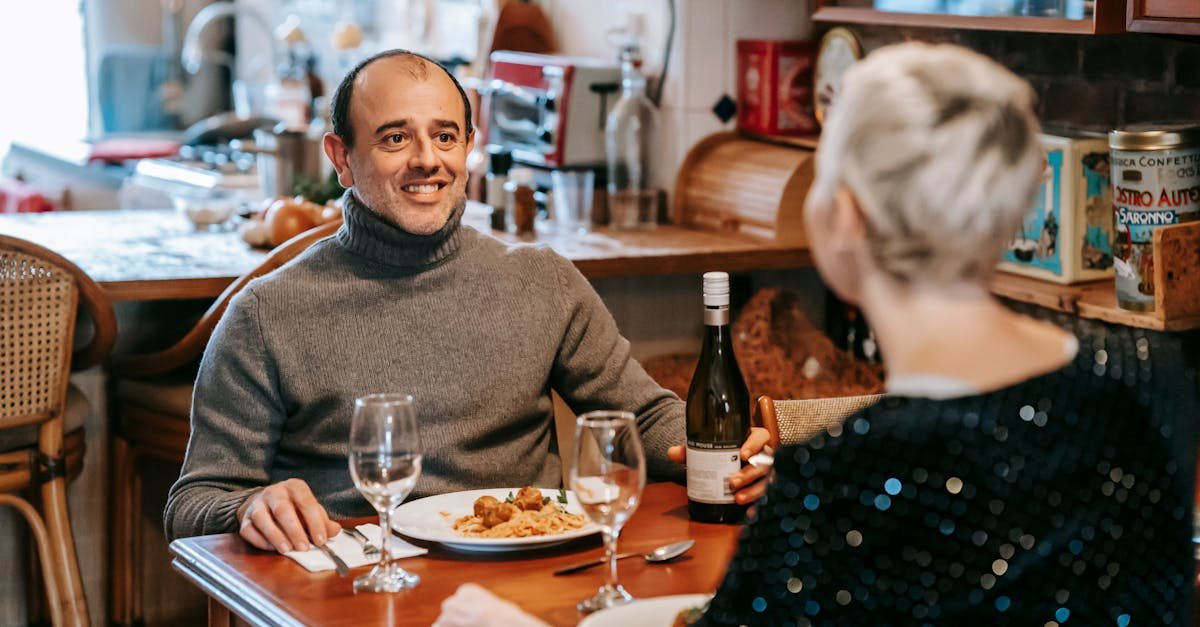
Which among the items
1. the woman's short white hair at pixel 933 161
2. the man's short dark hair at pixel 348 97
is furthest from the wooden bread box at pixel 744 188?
the woman's short white hair at pixel 933 161

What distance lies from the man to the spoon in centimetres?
39

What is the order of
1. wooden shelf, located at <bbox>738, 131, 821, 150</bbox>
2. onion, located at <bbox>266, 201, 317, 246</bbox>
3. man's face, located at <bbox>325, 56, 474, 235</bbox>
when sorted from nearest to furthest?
man's face, located at <bbox>325, 56, 474, 235</bbox> → onion, located at <bbox>266, 201, 317, 246</bbox> → wooden shelf, located at <bbox>738, 131, 821, 150</bbox>

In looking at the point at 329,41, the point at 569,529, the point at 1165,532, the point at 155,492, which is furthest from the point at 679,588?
the point at 329,41

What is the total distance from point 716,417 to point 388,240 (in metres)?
0.53

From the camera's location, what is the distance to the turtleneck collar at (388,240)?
211 cm

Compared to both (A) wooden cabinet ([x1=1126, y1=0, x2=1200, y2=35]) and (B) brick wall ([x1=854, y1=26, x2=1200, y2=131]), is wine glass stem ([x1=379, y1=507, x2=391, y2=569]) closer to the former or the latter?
(A) wooden cabinet ([x1=1126, y1=0, x2=1200, y2=35])

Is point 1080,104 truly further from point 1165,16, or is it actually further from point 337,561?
point 337,561

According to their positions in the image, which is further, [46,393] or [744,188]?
[744,188]

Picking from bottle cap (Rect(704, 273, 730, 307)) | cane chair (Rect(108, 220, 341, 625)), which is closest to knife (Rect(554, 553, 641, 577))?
bottle cap (Rect(704, 273, 730, 307))

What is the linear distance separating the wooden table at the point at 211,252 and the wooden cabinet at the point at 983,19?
0.51m

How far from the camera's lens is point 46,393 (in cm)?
277

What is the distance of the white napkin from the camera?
1650mm

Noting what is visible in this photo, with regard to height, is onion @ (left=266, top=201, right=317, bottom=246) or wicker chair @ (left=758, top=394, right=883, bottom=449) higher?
onion @ (left=266, top=201, right=317, bottom=246)

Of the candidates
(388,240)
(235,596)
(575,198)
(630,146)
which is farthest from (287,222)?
(235,596)
